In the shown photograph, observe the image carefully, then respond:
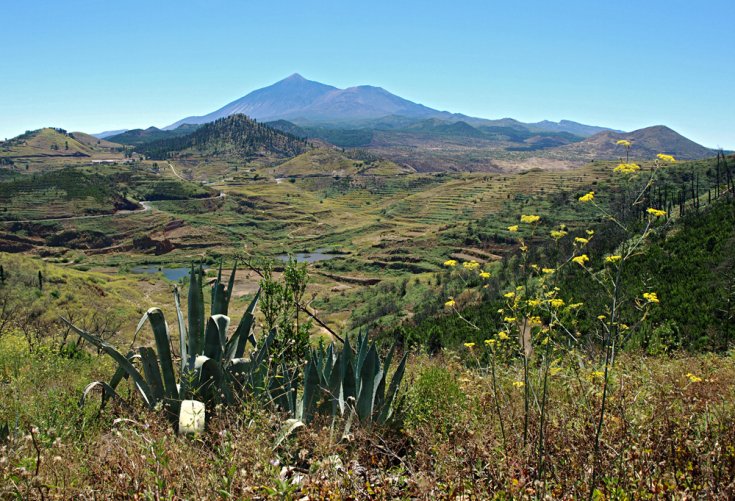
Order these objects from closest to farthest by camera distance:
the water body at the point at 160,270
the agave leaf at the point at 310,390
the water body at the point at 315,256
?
the agave leaf at the point at 310,390
the water body at the point at 160,270
the water body at the point at 315,256

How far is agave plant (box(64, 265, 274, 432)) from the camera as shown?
3.54m

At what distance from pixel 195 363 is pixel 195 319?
1.72 feet

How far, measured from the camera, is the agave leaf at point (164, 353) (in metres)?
3.69

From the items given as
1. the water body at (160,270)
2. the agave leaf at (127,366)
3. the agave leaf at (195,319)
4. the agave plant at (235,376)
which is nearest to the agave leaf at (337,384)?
the agave plant at (235,376)

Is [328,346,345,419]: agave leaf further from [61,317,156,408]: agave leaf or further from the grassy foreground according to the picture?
[61,317,156,408]: agave leaf

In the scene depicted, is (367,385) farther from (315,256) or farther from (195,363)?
(315,256)

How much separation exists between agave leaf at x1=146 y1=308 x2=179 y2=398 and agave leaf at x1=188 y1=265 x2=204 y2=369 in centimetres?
17

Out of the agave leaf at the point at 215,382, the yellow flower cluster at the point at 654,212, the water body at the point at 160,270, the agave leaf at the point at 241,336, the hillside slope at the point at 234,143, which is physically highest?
the hillside slope at the point at 234,143

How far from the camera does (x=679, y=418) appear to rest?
2.89 metres

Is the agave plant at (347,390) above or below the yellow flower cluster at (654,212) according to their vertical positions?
below

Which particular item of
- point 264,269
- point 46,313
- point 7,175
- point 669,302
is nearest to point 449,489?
point 264,269

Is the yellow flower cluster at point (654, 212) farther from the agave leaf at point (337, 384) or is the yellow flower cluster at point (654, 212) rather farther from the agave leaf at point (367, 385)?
the agave leaf at point (337, 384)

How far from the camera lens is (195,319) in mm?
3863

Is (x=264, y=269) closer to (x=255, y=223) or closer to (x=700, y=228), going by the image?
(x=700, y=228)
